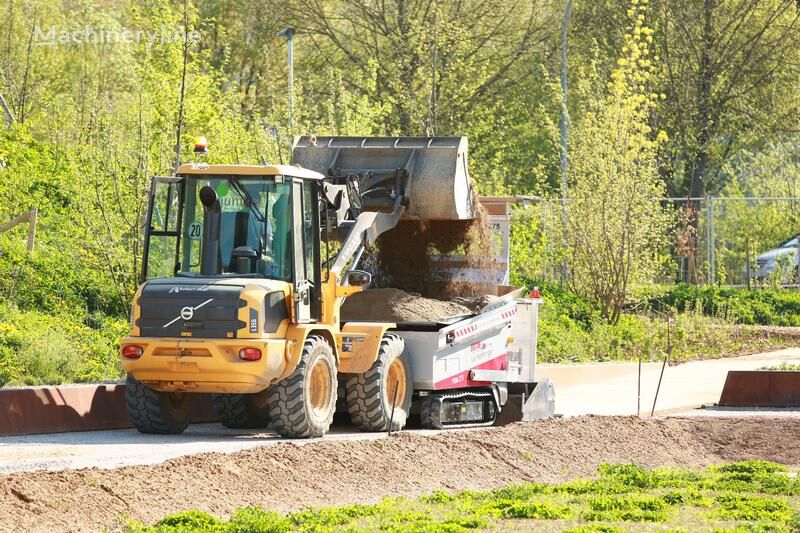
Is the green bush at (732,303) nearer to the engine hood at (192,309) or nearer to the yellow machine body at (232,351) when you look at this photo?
the yellow machine body at (232,351)

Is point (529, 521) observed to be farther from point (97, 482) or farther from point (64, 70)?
point (64, 70)

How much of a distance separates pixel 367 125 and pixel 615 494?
50.5ft

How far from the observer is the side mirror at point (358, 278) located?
14633mm

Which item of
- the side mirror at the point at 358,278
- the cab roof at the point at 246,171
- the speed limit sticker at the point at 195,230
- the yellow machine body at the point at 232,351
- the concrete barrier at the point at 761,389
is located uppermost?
the cab roof at the point at 246,171

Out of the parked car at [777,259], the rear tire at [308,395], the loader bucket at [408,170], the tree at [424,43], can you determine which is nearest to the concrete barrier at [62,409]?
the rear tire at [308,395]

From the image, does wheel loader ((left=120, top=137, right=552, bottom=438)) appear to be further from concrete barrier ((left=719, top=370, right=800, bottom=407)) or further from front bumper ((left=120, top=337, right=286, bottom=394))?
concrete barrier ((left=719, top=370, right=800, bottom=407))

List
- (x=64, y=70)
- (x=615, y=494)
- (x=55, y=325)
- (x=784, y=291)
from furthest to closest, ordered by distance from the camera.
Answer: (x=64, y=70)
(x=784, y=291)
(x=55, y=325)
(x=615, y=494)

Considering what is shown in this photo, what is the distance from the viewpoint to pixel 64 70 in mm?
44625

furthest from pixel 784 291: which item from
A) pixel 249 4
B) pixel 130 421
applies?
pixel 130 421

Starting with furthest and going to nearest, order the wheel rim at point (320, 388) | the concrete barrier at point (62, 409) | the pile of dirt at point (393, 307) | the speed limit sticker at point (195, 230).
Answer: the pile of dirt at point (393, 307)
the speed limit sticker at point (195, 230)
the wheel rim at point (320, 388)
the concrete barrier at point (62, 409)

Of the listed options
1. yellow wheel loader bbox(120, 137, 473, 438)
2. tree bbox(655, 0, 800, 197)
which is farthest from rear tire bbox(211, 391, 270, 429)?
tree bbox(655, 0, 800, 197)

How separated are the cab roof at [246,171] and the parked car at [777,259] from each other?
2491 centimetres

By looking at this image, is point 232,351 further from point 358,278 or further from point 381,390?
point 381,390

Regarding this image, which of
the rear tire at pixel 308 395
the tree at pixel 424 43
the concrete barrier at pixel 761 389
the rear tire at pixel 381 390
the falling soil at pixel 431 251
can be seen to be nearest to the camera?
the rear tire at pixel 308 395
